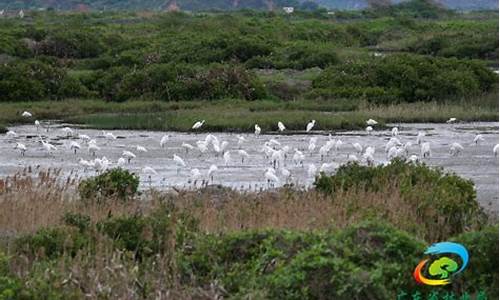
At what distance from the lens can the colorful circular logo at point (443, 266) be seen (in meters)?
9.51

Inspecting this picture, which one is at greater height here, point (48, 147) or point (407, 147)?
point (407, 147)

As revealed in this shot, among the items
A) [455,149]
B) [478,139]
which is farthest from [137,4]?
[455,149]

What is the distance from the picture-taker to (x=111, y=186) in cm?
1675

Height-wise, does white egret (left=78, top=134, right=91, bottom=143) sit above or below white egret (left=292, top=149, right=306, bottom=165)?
below

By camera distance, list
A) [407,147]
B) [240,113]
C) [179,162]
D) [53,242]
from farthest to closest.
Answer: [240,113] → [407,147] → [179,162] → [53,242]

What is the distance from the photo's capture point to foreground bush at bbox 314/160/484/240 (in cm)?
1325

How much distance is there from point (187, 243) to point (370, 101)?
31338 mm

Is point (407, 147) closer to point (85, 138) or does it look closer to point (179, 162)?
point (179, 162)

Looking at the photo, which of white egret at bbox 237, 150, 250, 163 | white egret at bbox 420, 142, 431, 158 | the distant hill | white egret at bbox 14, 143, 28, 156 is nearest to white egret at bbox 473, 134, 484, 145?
white egret at bbox 420, 142, 431, 158

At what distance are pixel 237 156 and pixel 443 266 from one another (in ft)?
58.7

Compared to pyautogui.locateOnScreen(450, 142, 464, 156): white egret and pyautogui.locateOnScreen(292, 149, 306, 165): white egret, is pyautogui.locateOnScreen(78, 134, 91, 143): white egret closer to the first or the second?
pyautogui.locateOnScreen(292, 149, 306, 165): white egret

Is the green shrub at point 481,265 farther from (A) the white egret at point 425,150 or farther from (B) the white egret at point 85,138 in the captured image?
(B) the white egret at point 85,138

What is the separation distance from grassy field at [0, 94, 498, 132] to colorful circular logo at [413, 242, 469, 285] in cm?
2431

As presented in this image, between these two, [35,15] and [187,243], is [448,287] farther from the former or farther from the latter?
[35,15]
